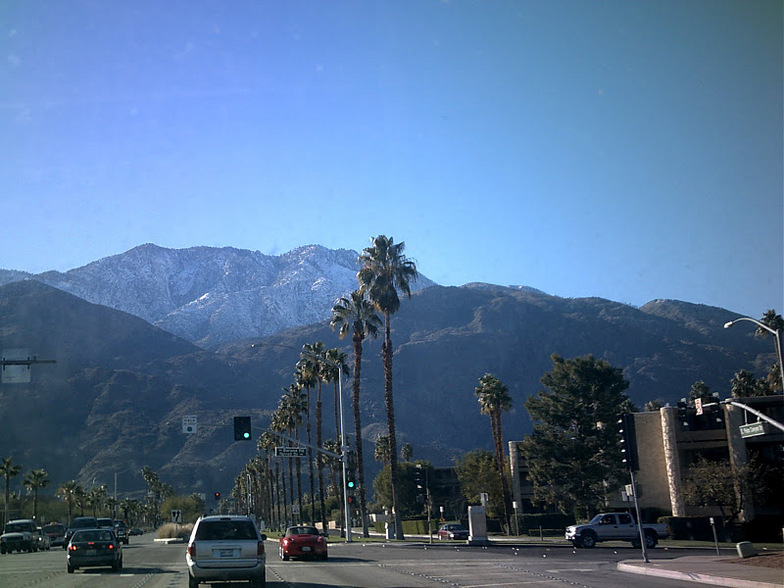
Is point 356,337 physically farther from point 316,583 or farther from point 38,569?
point 316,583

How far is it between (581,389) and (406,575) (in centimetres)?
5015

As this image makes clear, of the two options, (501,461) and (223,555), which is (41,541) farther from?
(223,555)

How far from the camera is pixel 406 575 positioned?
27062 millimetres

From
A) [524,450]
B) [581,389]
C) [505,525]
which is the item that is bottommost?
[505,525]

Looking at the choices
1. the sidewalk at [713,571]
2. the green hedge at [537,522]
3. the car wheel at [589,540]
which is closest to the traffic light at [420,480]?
the car wheel at [589,540]

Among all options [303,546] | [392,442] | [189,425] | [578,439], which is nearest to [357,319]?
[392,442]

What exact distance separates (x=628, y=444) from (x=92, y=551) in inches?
821

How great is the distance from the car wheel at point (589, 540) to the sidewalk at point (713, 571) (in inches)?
643

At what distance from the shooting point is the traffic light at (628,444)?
97.9 feet

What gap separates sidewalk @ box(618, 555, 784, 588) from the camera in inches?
876

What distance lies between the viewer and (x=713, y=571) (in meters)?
25.6

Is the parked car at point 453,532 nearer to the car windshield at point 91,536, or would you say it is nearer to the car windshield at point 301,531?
the car windshield at point 301,531

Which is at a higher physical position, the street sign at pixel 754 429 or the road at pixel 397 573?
the street sign at pixel 754 429

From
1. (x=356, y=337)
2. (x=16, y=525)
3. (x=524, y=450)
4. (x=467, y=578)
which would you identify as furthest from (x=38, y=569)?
(x=524, y=450)
